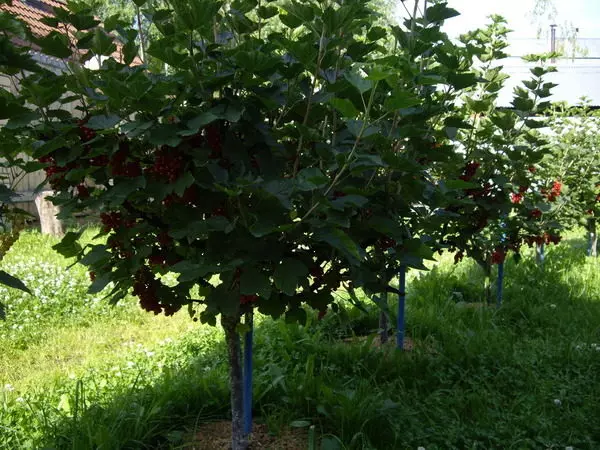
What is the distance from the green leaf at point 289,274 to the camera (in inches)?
64.6

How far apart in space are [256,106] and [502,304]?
331 centimetres

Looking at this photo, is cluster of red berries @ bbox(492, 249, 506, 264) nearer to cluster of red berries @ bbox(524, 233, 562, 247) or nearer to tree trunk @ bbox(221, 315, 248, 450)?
cluster of red berries @ bbox(524, 233, 562, 247)

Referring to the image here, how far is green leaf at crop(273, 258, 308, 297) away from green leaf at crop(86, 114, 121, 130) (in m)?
0.54

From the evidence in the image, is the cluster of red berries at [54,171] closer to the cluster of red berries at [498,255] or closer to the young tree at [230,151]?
the young tree at [230,151]

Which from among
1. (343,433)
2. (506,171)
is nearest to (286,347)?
(343,433)

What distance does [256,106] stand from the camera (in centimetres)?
180

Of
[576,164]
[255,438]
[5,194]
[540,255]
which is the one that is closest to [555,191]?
[540,255]

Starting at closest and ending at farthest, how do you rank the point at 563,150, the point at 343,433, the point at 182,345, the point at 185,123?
the point at 185,123 → the point at 343,433 → the point at 182,345 → the point at 563,150

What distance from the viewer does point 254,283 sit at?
1.65m

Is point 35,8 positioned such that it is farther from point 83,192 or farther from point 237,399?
point 237,399

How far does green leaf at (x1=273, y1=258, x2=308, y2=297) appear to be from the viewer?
164 cm

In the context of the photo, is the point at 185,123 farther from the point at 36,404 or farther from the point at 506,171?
the point at 506,171

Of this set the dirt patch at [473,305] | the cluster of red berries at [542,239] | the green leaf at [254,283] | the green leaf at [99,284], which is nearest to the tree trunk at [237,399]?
the green leaf at [99,284]

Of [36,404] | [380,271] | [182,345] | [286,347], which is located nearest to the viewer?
[380,271]
